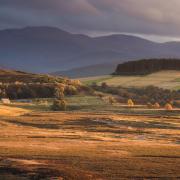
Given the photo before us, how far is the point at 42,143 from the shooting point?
46.5 meters

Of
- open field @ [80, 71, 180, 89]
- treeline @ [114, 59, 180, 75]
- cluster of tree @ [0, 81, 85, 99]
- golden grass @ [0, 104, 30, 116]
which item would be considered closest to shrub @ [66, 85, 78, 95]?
cluster of tree @ [0, 81, 85, 99]

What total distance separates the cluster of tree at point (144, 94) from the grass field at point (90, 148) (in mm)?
37480

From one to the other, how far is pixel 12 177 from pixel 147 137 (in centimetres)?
2565

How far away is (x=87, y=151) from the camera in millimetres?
42312

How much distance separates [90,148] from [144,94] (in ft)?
275

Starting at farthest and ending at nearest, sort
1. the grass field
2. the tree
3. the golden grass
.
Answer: the tree → the golden grass → the grass field

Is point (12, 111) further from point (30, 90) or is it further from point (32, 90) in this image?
point (32, 90)

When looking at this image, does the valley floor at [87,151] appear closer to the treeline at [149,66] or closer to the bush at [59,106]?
the bush at [59,106]

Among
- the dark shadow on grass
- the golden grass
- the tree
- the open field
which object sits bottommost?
the dark shadow on grass

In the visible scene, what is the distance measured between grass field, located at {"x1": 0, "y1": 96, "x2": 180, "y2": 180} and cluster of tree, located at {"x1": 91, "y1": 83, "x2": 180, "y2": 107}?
123ft

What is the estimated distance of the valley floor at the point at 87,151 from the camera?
34.9m

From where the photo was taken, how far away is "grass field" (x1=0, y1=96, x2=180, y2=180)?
1380 inches

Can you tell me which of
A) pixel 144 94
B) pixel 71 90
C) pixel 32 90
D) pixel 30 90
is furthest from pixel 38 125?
pixel 144 94

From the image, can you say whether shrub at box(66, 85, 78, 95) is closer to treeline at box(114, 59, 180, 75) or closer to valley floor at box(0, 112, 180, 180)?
valley floor at box(0, 112, 180, 180)
